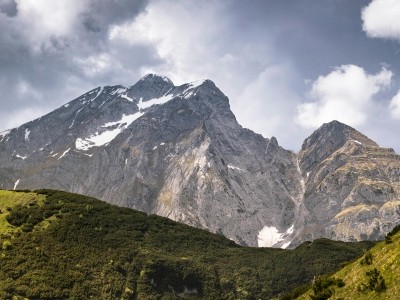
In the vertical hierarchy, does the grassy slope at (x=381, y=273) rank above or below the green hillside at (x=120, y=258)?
below

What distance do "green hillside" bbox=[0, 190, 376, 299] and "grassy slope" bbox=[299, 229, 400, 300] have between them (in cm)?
6608

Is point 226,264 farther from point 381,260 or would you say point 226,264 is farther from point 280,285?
point 381,260

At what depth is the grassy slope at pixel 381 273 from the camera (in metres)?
29.3

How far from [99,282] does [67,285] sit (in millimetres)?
7926

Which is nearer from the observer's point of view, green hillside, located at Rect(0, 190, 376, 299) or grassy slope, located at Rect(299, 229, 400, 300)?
grassy slope, located at Rect(299, 229, 400, 300)

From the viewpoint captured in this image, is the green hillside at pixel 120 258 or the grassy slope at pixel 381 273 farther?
the green hillside at pixel 120 258

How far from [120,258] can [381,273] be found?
87.7 metres

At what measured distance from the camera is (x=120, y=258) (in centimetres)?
11181

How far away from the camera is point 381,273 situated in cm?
3127

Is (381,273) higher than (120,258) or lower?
lower

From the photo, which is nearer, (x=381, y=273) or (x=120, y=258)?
(x=381, y=273)

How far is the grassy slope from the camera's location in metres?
29.3

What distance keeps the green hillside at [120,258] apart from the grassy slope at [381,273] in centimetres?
6608

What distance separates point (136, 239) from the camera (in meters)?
127
